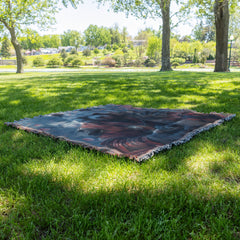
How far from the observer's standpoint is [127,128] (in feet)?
9.74

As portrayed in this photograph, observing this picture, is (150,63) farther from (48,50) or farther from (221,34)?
(48,50)

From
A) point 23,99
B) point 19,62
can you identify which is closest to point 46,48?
point 19,62

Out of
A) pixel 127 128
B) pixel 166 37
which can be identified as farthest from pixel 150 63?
pixel 127 128

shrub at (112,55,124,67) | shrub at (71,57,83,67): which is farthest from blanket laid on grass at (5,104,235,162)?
shrub at (71,57,83,67)

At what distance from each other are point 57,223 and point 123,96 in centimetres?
477

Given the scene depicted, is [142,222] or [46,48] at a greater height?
[46,48]

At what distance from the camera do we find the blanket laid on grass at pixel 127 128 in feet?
7.69

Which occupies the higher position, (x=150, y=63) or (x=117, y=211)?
(x=150, y=63)

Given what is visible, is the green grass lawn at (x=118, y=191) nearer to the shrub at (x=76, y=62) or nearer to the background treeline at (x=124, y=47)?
the background treeline at (x=124, y=47)

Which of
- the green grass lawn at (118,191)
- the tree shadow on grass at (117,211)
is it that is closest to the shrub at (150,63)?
the green grass lawn at (118,191)

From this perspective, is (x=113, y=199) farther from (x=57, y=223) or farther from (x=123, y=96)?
(x=123, y=96)

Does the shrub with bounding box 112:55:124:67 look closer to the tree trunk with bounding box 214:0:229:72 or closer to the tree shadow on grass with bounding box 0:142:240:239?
the tree trunk with bounding box 214:0:229:72

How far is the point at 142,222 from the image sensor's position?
1326 millimetres

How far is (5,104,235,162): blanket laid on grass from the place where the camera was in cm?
234
